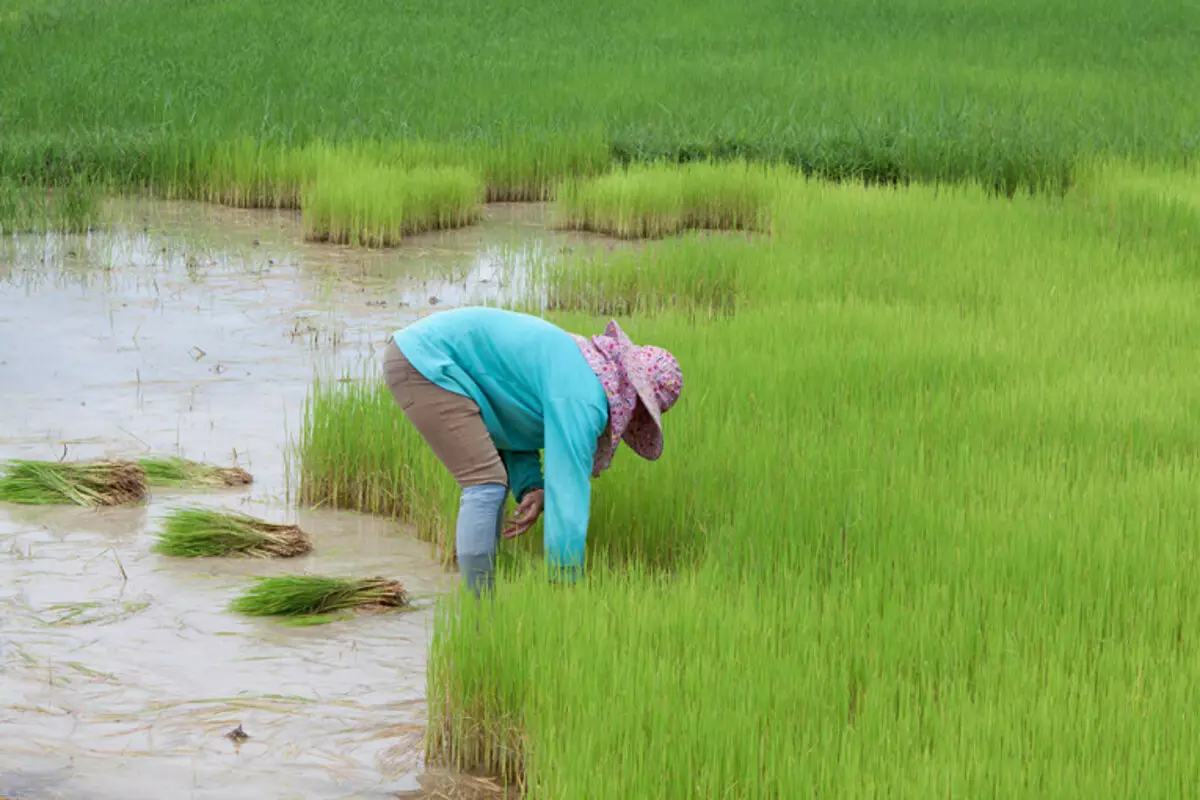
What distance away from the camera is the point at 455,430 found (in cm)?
373

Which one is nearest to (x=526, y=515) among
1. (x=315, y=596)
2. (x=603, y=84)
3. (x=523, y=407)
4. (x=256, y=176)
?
(x=523, y=407)

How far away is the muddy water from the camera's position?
3.21 m

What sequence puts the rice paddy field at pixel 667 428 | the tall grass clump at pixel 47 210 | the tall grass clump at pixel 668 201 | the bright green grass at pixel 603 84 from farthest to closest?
1. the bright green grass at pixel 603 84
2. the tall grass clump at pixel 668 201
3. the tall grass clump at pixel 47 210
4. the rice paddy field at pixel 667 428

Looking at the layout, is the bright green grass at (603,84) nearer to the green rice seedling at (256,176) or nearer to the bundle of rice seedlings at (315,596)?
the green rice seedling at (256,176)

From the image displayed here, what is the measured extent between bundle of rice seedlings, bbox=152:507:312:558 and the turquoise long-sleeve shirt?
0.82 meters

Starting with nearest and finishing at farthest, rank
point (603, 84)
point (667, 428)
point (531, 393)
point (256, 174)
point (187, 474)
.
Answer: point (531, 393) → point (667, 428) → point (187, 474) → point (256, 174) → point (603, 84)

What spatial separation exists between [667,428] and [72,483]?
1.75m

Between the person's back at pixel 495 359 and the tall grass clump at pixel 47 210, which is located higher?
the person's back at pixel 495 359

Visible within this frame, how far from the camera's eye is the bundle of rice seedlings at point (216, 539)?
14.4 ft

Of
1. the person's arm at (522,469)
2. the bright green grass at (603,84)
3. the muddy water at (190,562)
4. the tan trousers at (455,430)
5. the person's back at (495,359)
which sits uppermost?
the bright green grass at (603,84)

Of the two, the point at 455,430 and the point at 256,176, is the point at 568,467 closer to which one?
the point at 455,430

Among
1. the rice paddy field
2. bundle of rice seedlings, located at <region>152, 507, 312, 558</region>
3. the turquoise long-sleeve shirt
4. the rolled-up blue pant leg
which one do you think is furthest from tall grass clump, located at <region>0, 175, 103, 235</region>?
the rolled-up blue pant leg

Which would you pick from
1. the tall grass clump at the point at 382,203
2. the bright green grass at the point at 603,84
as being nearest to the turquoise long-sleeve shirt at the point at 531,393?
the tall grass clump at the point at 382,203

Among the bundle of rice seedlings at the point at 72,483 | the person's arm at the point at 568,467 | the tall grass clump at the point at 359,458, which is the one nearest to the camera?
the person's arm at the point at 568,467
